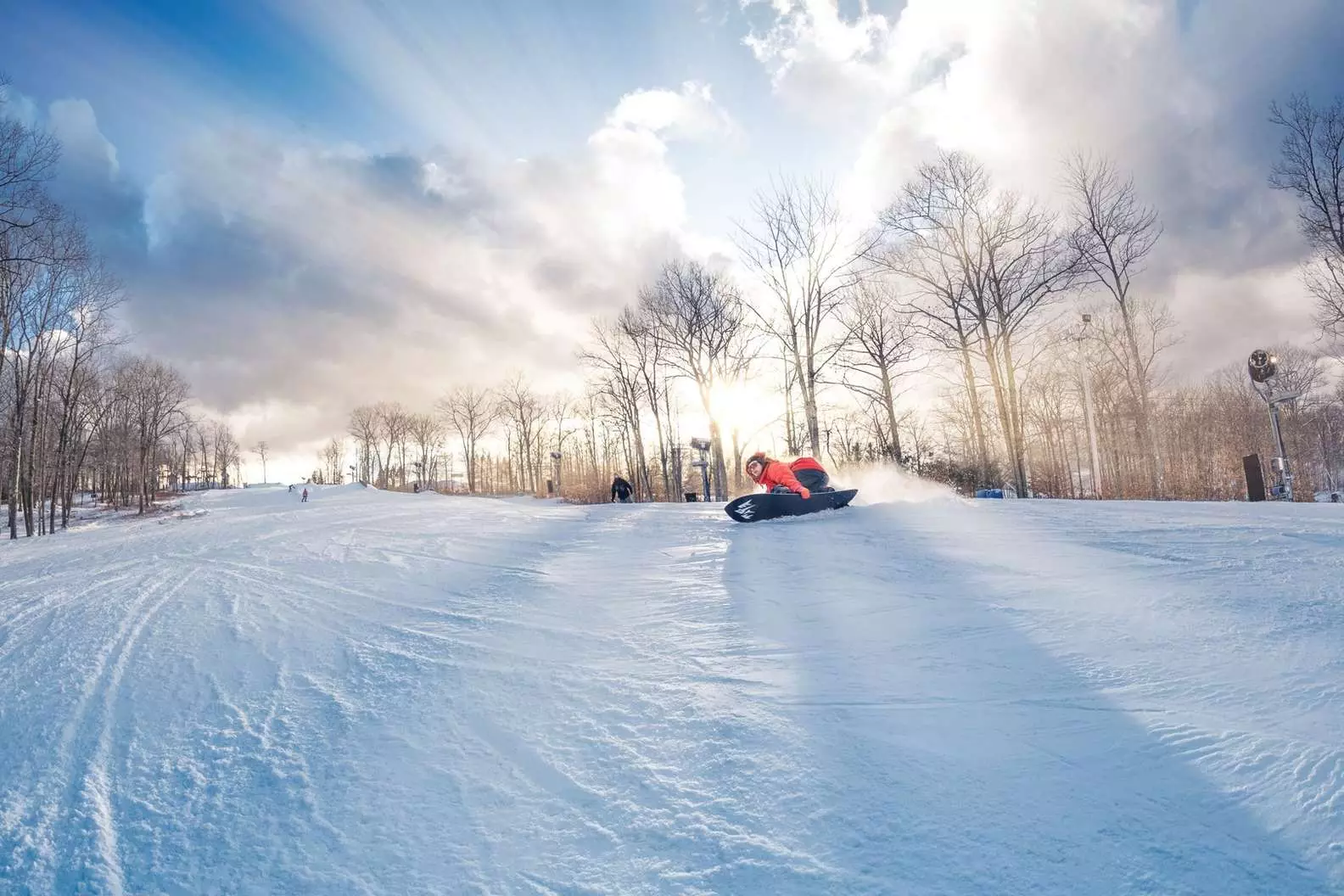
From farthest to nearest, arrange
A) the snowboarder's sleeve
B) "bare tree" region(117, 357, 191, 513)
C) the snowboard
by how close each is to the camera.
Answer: "bare tree" region(117, 357, 191, 513)
the snowboarder's sleeve
the snowboard

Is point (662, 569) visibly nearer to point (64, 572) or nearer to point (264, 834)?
point (264, 834)

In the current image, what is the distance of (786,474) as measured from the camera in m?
9.38

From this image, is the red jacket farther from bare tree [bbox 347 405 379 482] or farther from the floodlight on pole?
bare tree [bbox 347 405 379 482]

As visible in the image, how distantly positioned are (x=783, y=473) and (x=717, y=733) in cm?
721

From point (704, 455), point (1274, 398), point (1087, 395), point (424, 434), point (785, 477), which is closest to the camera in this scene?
point (785, 477)

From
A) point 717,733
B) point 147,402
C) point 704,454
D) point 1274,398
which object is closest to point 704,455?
point 704,454

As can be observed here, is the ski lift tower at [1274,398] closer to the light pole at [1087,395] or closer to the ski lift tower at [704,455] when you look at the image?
the light pole at [1087,395]

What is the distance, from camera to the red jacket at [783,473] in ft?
30.4

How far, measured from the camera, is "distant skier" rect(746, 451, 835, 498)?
933 cm

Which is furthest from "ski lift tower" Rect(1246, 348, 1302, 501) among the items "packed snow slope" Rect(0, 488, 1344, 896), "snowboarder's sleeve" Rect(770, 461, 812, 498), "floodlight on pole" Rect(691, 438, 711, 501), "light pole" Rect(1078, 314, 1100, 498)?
"floodlight on pole" Rect(691, 438, 711, 501)

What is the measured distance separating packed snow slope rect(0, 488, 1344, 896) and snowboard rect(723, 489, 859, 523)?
3.80m

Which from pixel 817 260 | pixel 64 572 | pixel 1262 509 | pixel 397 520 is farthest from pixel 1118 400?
pixel 64 572

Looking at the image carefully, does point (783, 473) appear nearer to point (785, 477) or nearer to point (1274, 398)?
point (785, 477)

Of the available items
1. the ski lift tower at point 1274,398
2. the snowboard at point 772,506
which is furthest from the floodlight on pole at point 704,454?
the ski lift tower at point 1274,398
